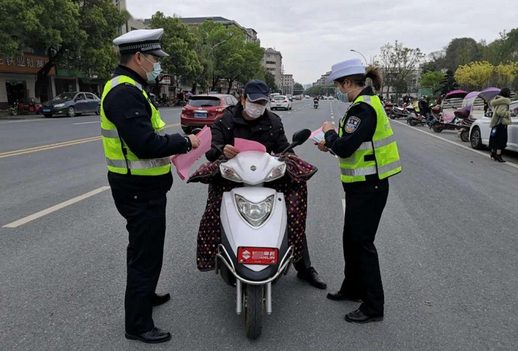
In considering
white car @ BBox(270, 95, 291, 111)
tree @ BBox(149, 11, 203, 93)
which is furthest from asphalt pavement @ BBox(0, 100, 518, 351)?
tree @ BBox(149, 11, 203, 93)

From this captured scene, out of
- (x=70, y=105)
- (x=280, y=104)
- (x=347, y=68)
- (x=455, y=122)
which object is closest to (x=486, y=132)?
(x=455, y=122)

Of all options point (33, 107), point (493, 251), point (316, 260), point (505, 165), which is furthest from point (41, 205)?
point (33, 107)

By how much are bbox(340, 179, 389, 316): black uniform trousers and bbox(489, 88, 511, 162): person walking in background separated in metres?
9.46

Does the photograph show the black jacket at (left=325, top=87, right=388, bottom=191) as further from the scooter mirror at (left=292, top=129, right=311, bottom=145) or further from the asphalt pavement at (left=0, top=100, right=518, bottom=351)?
the asphalt pavement at (left=0, top=100, right=518, bottom=351)

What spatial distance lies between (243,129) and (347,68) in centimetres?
99

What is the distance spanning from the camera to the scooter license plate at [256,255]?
2975 millimetres

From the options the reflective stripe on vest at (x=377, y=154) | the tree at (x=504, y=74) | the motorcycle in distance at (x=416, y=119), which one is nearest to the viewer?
the reflective stripe on vest at (x=377, y=154)

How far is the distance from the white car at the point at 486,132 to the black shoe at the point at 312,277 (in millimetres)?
9531

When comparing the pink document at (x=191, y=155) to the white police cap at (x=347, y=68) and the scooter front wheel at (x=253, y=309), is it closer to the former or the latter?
the scooter front wheel at (x=253, y=309)

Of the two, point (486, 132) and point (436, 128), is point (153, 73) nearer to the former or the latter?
point (486, 132)

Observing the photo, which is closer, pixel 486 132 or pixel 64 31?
pixel 486 132

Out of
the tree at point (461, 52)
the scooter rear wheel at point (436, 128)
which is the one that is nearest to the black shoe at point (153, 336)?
the scooter rear wheel at point (436, 128)

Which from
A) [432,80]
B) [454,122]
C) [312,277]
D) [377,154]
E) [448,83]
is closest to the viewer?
[377,154]

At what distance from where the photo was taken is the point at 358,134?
10.5 feet
